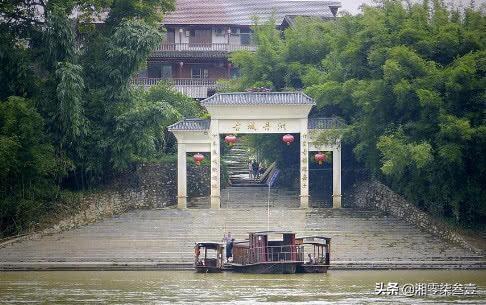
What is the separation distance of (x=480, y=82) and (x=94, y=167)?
1382 cm

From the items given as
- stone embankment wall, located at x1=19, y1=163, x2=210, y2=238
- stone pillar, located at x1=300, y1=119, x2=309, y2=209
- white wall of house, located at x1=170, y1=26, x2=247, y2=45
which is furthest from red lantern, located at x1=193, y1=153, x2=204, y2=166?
white wall of house, located at x1=170, y1=26, x2=247, y2=45

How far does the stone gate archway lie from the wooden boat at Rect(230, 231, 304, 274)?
883cm

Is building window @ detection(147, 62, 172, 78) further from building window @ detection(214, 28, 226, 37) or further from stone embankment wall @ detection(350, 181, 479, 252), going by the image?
stone embankment wall @ detection(350, 181, 479, 252)

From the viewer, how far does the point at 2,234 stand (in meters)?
44.4

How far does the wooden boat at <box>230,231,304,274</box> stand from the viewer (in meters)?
39.6

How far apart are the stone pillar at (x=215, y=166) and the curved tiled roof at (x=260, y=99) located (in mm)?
850

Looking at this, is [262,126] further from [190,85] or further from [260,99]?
[190,85]

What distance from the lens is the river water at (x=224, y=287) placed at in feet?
106

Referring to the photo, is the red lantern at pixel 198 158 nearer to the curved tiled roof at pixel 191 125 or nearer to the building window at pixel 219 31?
the curved tiled roof at pixel 191 125

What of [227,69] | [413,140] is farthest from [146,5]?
[227,69]

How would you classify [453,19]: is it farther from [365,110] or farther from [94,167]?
[94,167]

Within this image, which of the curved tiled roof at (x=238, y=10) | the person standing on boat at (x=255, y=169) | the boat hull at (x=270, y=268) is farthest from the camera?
the curved tiled roof at (x=238, y=10)

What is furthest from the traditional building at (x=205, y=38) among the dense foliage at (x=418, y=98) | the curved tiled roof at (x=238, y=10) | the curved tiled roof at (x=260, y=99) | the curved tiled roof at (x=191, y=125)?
the dense foliage at (x=418, y=98)

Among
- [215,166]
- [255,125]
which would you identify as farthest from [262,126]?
[215,166]
